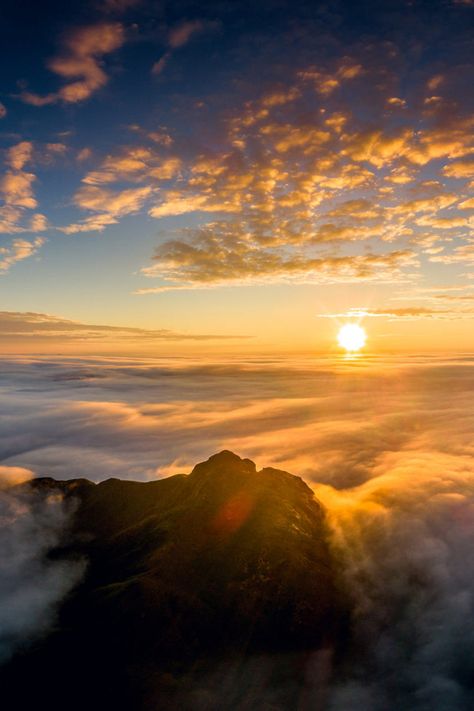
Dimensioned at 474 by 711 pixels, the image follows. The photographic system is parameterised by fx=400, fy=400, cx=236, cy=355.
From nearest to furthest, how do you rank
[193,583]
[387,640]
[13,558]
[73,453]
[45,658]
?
[45,658] < [193,583] < [387,640] < [13,558] < [73,453]

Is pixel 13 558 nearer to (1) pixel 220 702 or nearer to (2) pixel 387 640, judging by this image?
(1) pixel 220 702

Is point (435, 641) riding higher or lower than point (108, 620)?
lower

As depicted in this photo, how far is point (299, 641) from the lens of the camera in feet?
42.6

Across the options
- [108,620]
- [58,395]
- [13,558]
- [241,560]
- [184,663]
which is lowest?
[58,395]

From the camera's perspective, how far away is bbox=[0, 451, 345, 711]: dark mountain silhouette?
11.5 meters

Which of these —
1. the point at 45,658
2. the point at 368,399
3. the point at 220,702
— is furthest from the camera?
the point at 368,399

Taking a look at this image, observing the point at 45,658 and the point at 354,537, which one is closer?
the point at 45,658

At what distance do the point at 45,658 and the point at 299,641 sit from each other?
8.02 metres

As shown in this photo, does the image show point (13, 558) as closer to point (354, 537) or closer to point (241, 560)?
point (241, 560)

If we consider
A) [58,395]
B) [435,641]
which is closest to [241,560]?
[435,641]

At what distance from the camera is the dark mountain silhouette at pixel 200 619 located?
37.6ft

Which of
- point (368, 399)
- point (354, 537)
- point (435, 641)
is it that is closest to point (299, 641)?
point (435, 641)

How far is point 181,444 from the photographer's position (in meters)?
58.1

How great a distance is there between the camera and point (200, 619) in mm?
12719
